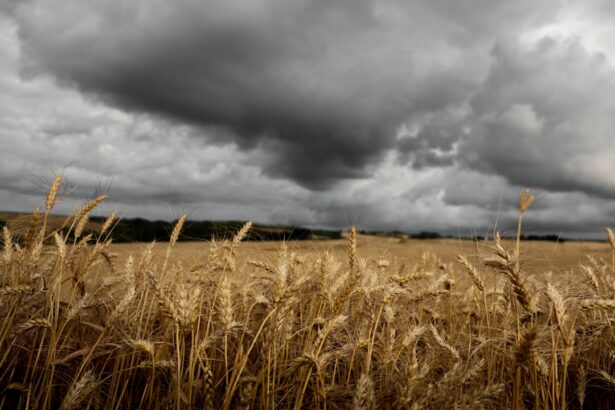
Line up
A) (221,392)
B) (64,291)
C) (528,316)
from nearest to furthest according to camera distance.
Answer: (528,316)
(221,392)
(64,291)

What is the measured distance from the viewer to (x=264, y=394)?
2373 millimetres

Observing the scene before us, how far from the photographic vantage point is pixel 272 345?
2758mm

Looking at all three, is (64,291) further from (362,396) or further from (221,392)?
(362,396)

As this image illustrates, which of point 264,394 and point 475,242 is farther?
point 475,242

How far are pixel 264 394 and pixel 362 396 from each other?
1.96 ft

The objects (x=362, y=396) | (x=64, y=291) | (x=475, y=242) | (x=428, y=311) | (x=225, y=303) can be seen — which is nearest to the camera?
(x=362, y=396)

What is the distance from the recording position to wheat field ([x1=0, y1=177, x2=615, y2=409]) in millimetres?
2348

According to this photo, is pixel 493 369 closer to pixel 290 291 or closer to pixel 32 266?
pixel 290 291

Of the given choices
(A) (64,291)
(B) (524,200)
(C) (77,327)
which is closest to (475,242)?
(B) (524,200)

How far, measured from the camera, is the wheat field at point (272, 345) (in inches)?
92.4

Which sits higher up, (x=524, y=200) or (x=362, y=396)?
(x=524, y=200)

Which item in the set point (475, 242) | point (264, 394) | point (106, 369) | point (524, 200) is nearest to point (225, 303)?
point (264, 394)

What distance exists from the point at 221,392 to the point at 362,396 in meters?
1.28

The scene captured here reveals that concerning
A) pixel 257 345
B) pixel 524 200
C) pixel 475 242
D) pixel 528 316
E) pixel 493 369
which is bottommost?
pixel 493 369
